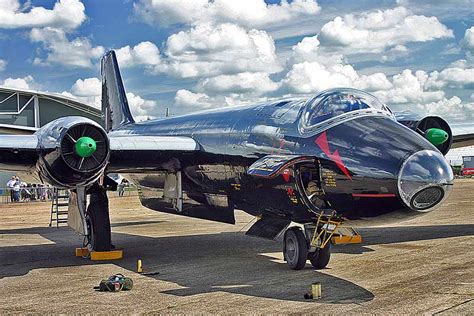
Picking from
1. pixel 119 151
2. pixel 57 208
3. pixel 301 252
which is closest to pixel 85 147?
pixel 119 151

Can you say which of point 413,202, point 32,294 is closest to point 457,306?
point 413,202

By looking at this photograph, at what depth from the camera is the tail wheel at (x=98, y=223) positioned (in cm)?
1452

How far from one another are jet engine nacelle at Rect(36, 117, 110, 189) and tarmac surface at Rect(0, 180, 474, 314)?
1888 mm

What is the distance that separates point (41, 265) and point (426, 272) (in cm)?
788

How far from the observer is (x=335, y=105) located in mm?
10992

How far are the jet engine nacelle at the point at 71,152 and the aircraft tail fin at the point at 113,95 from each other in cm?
889

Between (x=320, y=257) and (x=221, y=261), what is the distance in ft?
8.39

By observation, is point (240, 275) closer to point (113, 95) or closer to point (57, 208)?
→ point (57, 208)

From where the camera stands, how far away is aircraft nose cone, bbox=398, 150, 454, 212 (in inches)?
352

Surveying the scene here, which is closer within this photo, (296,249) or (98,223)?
(296,249)

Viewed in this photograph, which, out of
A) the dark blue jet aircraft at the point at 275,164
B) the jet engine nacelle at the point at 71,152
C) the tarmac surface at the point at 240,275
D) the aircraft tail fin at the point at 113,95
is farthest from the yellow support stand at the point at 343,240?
the aircraft tail fin at the point at 113,95

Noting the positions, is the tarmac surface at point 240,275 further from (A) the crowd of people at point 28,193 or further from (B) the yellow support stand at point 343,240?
(A) the crowd of people at point 28,193

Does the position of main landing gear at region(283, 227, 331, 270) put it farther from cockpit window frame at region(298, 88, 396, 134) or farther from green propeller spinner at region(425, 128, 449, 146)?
green propeller spinner at region(425, 128, 449, 146)

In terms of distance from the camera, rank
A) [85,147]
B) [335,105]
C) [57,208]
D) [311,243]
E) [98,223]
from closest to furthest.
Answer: [335,105], [311,243], [85,147], [98,223], [57,208]
